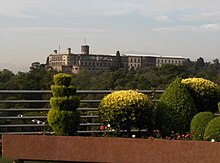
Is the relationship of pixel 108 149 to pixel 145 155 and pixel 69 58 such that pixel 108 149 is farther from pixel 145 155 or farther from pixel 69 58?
pixel 69 58

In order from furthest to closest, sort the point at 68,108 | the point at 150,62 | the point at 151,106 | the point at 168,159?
1. the point at 150,62
2. the point at 151,106
3. the point at 68,108
4. the point at 168,159

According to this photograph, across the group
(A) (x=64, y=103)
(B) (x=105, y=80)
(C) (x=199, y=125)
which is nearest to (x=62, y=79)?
(A) (x=64, y=103)

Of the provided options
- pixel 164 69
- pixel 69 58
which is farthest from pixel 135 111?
pixel 69 58

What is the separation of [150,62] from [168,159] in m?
37.1

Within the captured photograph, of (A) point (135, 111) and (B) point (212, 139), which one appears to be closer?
(B) point (212, 139)

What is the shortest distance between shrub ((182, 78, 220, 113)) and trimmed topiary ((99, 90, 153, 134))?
104 cm

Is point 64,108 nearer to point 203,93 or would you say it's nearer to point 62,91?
point 62,91

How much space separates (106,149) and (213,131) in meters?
1.66

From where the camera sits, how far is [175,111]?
855 cm

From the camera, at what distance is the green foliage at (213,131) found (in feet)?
23.6

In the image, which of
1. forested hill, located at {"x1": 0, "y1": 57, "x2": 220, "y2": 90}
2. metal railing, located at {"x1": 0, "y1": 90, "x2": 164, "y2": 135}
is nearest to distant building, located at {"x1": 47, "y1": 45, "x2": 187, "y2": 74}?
forested hill, located at {"x1": 0, "y1": 57, "x2": 220, "y2": 90}

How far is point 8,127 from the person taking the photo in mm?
9375

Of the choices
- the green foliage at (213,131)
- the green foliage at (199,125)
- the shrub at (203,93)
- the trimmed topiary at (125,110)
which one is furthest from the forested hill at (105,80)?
the green foliage at (213,131)

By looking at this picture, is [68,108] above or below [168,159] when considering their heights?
above
